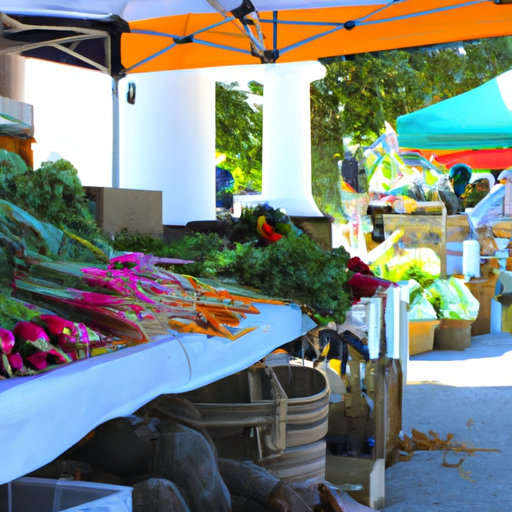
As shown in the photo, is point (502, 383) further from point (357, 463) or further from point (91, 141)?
point (91, 141)

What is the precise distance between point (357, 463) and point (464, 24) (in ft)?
8.95

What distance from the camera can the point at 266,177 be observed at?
560 centimetres

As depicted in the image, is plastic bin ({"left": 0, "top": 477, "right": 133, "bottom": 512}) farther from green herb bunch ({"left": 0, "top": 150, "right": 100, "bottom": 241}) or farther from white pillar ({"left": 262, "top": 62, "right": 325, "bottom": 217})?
white pillar ({"left": 262, "top": 62, "right": 325, "bottom": 217})

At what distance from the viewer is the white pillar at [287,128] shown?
546cm

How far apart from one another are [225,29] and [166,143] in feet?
3.03

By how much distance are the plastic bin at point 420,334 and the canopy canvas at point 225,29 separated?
319 cm

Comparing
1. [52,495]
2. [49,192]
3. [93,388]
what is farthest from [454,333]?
[93,388]

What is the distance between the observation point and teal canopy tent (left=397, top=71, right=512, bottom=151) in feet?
23.0

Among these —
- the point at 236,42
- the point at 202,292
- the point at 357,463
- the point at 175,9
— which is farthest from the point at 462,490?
the point at 236,42

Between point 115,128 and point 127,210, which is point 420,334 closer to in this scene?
point 115,128

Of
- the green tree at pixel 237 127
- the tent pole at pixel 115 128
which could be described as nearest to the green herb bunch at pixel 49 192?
the tent pole at pixel 115 128

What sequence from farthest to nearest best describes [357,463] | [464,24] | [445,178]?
[445,178], [464,24], [357,463]

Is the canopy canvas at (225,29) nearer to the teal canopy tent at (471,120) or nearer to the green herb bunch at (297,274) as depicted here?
the green herb bunch at (297,274)

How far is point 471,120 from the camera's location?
280 inches
